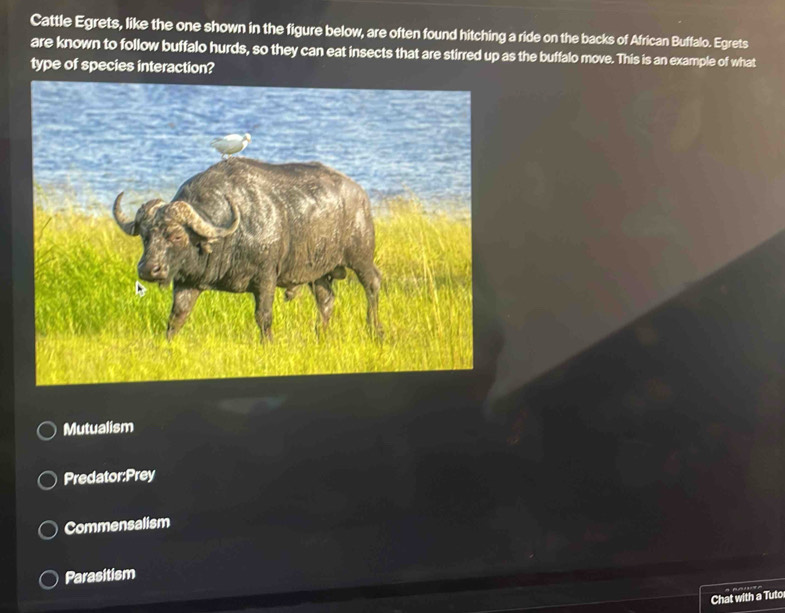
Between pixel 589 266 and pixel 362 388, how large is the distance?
0.71 metres

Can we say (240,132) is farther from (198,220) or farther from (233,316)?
(233,316)

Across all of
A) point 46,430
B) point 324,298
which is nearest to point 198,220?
point 324,298

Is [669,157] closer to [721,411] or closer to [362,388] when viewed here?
[721,411]

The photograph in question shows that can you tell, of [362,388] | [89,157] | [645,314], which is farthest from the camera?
[645,314]

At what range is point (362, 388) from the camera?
91.6 inches

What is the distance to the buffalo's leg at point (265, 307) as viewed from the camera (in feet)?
7.57

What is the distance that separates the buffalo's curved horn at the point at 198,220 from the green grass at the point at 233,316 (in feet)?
0.42

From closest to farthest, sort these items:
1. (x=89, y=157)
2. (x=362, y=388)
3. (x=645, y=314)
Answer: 1. (x=89, y=157)
2. (x=362, y=388)
3. (x=645, y=314)

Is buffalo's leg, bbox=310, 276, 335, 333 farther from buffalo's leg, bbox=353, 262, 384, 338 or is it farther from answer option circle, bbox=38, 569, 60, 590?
answer option circle, bbox=38, 569, 60, 590

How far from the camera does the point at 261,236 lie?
7.91ft

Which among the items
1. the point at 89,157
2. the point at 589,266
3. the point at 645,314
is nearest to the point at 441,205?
the point at 589,266

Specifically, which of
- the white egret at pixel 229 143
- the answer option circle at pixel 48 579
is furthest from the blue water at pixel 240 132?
the answer option circle at pixel 48 579

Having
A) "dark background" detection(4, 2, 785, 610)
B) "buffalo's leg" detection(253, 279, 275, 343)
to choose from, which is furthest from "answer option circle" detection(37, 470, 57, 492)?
"buffalo's leg" detection(253, 279, 275, 343)

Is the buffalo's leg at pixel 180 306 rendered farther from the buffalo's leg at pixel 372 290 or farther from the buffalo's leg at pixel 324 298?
the buffalo's leg at pixel 372 290
